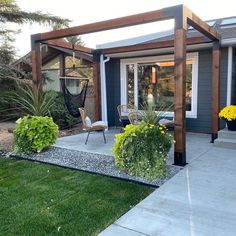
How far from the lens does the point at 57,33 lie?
5.74m

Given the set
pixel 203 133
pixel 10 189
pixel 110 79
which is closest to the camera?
pixel 10 189

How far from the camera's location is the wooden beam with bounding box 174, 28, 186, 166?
4.24m

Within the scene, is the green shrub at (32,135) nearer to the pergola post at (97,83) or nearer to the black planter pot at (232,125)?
the pergola post at (97,83)

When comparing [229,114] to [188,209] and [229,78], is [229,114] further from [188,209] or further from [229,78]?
[188,209]

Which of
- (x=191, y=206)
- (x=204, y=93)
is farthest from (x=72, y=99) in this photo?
(x=191, y=206)

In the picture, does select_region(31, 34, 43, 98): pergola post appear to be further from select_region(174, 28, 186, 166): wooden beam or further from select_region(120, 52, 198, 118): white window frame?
select_region(174, 28, 186, 166): wooden beam

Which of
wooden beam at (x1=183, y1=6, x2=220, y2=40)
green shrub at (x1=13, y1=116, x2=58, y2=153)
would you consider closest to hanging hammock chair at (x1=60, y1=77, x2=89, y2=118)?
Answer: green shrub at (x1=13, y1=116, x2=58, y2=153)

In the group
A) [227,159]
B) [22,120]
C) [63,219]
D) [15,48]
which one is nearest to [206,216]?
[63,219]

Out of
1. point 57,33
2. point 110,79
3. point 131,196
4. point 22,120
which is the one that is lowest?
point 131,196

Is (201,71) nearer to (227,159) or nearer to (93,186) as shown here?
(227,159)

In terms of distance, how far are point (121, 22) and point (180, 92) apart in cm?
168

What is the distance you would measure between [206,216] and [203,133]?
4.90 meters

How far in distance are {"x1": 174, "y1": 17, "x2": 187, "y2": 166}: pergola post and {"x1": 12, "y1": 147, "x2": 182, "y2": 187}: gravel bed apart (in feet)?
1.10

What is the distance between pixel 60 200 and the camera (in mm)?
3352
